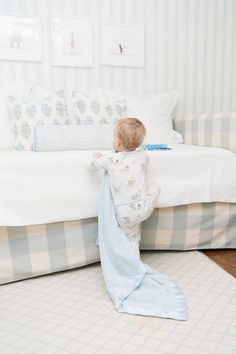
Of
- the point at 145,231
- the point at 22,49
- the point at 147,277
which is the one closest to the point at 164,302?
the point at 147,277

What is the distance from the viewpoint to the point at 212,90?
267 centimetres

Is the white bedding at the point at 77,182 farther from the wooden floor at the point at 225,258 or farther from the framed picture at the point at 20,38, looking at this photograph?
the framed picture at the point at 20,38

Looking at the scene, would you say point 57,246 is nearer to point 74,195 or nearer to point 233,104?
point 74,195

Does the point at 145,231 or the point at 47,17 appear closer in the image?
the point at 145,231

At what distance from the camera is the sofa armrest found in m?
1.84

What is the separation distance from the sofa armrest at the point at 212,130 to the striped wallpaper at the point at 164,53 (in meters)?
0.41

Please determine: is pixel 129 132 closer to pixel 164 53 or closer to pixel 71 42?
pixel 71 42

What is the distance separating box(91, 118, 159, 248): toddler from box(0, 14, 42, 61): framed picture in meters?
1.14

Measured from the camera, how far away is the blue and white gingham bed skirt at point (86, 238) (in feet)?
4.61

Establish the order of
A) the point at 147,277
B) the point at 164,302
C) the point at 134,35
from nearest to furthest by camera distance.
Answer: the point at 164,302, the point at 147,277, the point at 134,35

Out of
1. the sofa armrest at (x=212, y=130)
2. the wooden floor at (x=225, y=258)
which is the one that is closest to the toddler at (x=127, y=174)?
the wooden floor at (x=225, y=258)

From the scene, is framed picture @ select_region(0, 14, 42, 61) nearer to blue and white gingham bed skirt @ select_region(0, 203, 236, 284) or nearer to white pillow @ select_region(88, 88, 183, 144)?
white pillow @ select_region(88, 88, 183, 144)

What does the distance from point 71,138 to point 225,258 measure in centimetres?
102

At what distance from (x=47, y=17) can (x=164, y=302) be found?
189 centimetres
